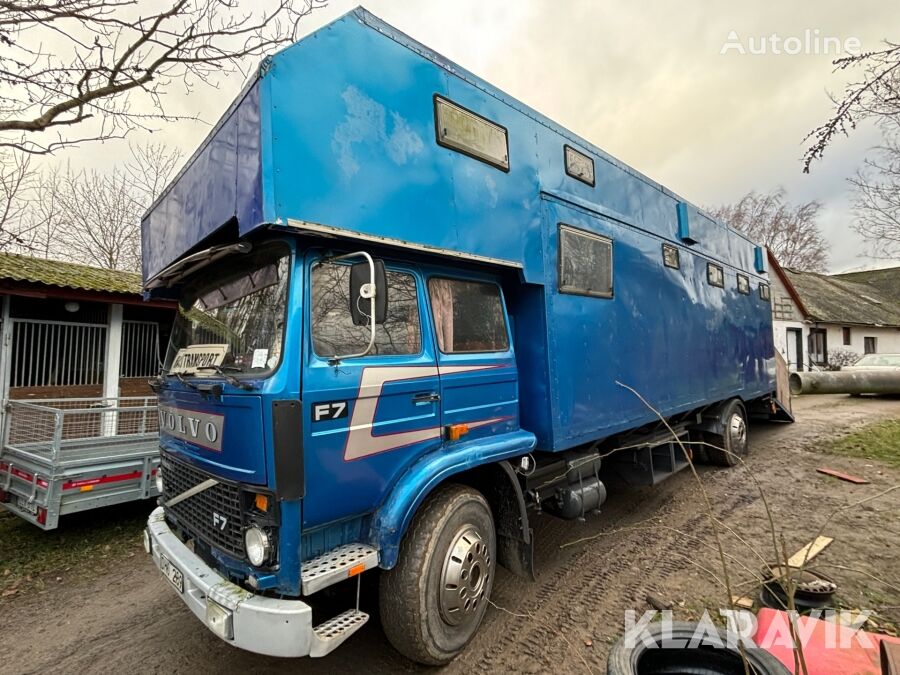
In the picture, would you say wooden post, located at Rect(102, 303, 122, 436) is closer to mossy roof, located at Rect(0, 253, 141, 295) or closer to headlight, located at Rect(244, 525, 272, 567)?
mossy roof, located at Rect(0, 253, 141, 295)

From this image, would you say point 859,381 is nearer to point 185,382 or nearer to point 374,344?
point 374,344

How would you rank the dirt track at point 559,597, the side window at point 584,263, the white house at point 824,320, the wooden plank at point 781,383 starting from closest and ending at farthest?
the dirt track at point 559,597, the side window at point 584,263, the wooden plank at point 781,383, the white house at point 824,320

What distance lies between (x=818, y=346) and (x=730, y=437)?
23.1m

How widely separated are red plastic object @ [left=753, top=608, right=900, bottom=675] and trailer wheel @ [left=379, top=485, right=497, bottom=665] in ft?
5.19

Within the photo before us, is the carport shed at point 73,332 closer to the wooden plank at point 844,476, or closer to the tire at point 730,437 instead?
the tire at point 730,437

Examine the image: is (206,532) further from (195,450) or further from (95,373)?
(95,373)

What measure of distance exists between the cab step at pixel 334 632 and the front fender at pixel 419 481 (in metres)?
0.29

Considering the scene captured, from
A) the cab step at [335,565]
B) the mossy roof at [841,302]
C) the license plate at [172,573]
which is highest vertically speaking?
the mossy roof at [841,302]

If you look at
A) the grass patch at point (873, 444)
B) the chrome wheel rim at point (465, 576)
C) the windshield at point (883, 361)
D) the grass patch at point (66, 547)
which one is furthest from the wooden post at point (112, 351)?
the windshield at point (883, 361)

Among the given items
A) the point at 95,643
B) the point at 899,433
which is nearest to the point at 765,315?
the point at 899,433

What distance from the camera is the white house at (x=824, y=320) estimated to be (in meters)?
21.9

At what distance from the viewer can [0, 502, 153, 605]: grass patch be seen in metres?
4.22

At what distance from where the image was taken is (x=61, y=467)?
4375 millimetres

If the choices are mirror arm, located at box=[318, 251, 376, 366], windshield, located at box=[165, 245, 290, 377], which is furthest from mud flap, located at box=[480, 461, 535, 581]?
windshield, located at box=[165, 245, 290, 377]
